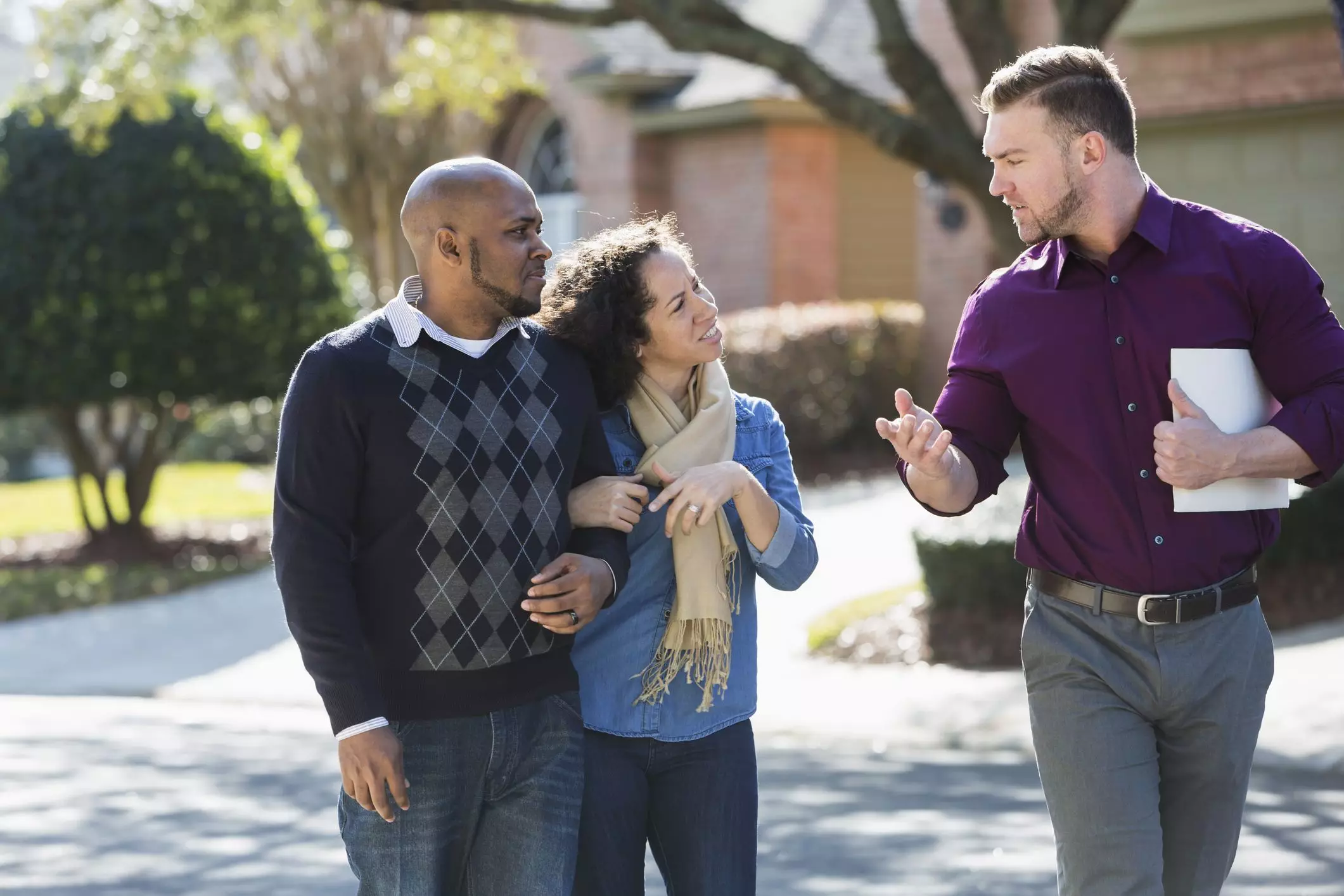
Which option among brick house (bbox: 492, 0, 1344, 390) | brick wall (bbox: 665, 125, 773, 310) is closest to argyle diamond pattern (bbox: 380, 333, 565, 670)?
brick house (bbox: 492, 0, 1344, 390)

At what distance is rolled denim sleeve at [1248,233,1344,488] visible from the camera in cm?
342

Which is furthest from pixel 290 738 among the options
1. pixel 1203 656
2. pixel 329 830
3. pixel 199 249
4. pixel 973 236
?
pixel 973 236

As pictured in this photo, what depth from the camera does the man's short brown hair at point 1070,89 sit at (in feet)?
11.5

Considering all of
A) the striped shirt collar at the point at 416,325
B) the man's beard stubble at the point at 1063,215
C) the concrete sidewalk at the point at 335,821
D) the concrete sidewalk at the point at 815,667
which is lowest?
the concrete sidewalk at the point at 335,821

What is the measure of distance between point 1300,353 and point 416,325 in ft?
5.88

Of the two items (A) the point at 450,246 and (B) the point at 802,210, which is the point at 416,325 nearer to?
(A) the point at 450,246

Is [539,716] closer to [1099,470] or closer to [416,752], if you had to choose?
[416,752]

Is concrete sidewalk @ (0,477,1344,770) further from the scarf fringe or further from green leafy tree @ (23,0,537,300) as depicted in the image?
green leafy tree @ (23,0,537,300)

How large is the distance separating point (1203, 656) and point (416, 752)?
1.62 metres

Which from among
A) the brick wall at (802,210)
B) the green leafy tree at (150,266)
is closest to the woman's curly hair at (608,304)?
the green leafy tree at (150,266)

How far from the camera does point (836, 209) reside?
20.5 meters

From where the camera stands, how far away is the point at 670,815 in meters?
3.74

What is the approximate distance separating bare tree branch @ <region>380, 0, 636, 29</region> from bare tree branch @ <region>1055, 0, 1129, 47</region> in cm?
244

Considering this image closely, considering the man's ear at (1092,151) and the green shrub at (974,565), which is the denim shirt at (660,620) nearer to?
the man's ear at (1092,151)
